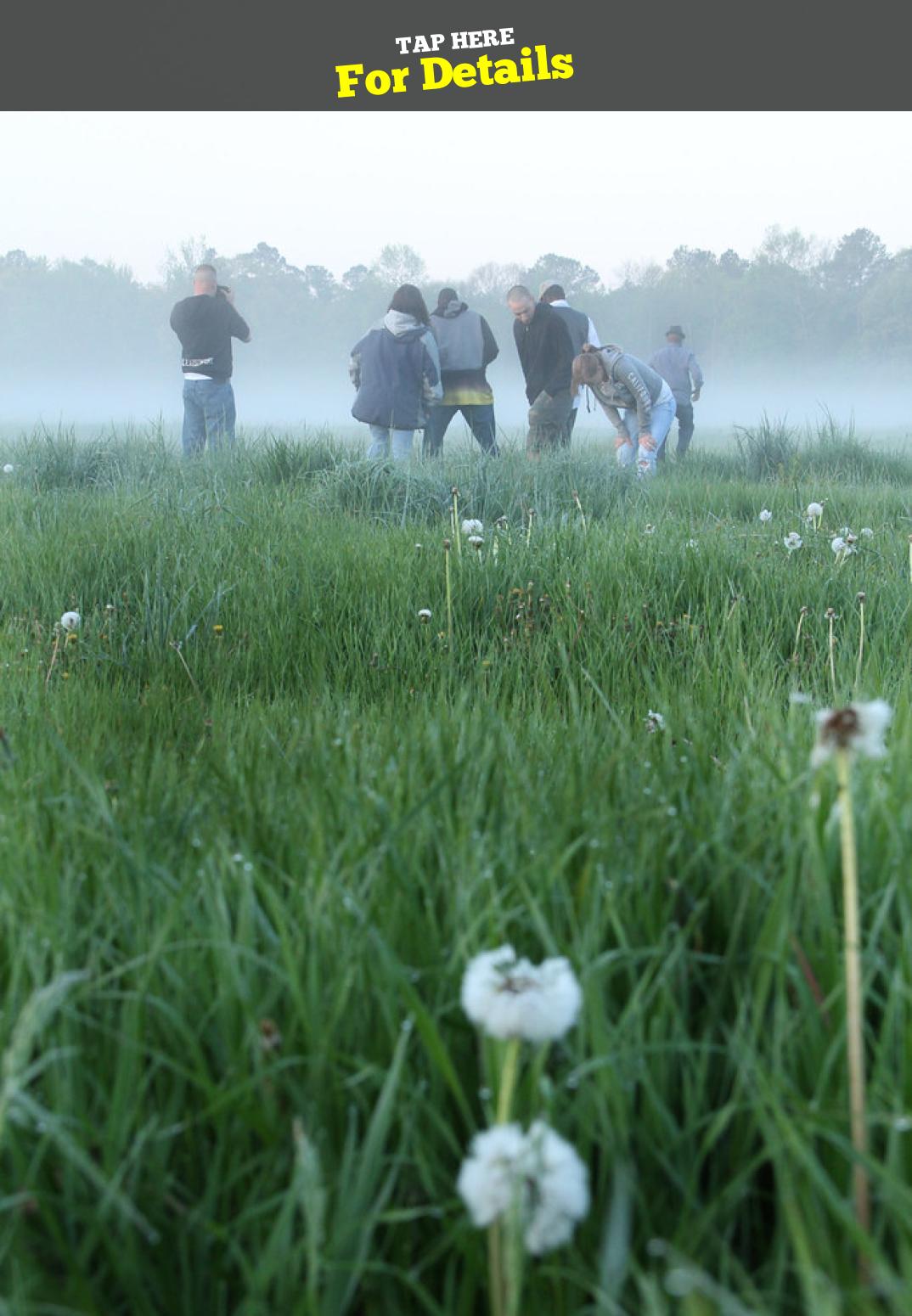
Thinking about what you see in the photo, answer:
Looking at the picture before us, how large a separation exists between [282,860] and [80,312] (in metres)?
61.7

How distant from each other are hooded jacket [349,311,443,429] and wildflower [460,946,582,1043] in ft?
31.0

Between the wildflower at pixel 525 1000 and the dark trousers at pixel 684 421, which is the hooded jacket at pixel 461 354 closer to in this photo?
the dark trousers at pixel 684 421

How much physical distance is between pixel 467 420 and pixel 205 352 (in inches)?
114

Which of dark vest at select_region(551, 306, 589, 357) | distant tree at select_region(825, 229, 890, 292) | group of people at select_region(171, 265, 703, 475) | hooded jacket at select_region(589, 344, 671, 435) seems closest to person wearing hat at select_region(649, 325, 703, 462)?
dark vest at select_region(551, 306, 589, 357)

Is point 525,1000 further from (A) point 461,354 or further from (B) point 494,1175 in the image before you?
(A) point 461,354

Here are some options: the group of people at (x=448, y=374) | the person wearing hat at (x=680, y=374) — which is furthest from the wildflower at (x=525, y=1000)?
the person wearing hat at (x=680, y=374)

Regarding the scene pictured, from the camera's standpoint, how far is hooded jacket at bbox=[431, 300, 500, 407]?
11.1m

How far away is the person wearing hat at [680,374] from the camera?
611 inches

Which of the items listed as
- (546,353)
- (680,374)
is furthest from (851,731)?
(680,374)

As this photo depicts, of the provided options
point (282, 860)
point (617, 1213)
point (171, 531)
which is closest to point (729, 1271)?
point (617, 1213)

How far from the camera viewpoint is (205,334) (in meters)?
11.1

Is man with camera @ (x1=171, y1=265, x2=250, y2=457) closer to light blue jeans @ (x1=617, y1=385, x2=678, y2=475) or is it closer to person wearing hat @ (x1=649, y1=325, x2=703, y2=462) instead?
light blue jeans @ (x1=617, y1=385, x2=678, y2=475)

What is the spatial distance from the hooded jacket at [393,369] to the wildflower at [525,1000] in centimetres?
946

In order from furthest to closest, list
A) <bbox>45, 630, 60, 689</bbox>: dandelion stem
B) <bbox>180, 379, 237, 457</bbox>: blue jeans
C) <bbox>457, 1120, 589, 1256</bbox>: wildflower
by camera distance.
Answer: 1. <bbox>180, 379, 237, 457</bbox>: blue jeans
2. <bbox>45, 630, 60, 689</bbox>: dandelion stem
3. <bbox>457, 1120, 589, 1256</bbox>: wildflower
